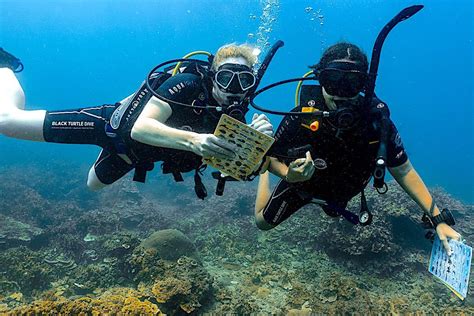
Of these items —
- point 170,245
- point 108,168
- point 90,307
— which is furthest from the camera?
point 170,245

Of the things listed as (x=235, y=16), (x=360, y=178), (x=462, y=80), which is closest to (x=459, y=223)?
(x=360, y=178)

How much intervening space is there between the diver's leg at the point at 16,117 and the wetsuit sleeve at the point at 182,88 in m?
2.23

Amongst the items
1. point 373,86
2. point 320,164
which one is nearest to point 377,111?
point 373,86

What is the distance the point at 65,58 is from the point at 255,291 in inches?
7851

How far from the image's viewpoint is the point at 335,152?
13.8 feet

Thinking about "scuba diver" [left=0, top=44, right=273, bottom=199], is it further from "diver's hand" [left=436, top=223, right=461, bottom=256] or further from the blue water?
the blue water

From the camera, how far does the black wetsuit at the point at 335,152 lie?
13.2 feet

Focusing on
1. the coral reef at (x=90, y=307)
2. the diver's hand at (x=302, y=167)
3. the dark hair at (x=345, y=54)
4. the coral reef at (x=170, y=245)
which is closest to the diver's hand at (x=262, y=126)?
the diver's hand at (x=302, y=167)

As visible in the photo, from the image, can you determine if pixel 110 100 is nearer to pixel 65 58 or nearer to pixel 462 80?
pixel 65 58

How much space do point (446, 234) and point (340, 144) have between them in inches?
65.8

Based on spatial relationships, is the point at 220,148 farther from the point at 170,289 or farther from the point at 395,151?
the point at 170,289

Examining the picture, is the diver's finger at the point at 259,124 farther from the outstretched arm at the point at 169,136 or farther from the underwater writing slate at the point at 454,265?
the underwater writing slate at the point at 454,265

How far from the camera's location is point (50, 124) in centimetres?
470

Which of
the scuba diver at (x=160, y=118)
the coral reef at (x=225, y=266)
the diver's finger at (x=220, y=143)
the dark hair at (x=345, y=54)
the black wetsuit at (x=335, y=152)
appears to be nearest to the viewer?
the diver's finger at (x=220, y=143)
